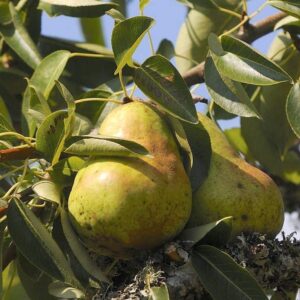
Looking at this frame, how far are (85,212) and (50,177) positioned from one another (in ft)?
0.72

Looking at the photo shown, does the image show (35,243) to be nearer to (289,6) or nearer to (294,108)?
(294,108)

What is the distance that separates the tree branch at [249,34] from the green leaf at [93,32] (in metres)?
0.61

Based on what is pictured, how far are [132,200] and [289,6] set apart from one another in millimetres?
576

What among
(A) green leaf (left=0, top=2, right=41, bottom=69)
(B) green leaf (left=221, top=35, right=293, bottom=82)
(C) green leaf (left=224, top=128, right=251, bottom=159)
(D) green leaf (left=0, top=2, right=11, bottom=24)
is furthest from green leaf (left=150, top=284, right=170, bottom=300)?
(C) green leaf (left=224, top=128, right=251, bottom=159)

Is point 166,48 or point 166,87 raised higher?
point 166,87

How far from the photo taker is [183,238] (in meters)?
1.88

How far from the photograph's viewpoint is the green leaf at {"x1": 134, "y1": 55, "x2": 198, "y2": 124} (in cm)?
189

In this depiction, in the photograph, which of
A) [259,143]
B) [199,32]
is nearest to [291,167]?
[259,143]

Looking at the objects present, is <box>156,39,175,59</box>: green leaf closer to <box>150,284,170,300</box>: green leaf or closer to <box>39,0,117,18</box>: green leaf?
<box>39,0,117,18</box>: green leaf

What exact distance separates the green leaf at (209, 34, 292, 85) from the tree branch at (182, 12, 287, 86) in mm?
481

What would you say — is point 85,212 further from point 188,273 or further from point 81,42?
point 81,42

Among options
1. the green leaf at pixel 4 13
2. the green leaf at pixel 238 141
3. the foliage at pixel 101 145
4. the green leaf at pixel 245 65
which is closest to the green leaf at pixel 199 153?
the foliage at pixel 101 145

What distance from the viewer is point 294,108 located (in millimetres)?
2039

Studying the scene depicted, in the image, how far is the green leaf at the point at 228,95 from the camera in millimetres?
1973
